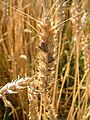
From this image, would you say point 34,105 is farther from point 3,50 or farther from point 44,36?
point 3,50

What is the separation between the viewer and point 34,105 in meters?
0.71

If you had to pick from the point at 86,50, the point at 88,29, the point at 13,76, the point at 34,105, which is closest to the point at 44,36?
the point at 34,105

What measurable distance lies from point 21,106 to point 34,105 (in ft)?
1.97

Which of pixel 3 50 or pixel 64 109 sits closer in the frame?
pixel 64 109

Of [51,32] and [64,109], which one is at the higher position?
[51,32]

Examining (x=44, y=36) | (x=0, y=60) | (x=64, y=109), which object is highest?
(x=0, y=60)

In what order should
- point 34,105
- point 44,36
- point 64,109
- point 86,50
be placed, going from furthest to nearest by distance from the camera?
point 64,109
point 86,50
point 34,105
point 44,36

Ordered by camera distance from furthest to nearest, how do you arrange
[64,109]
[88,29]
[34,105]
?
1. [88,29]
2. [64,109]
3. [34,105]

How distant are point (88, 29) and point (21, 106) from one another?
1.48 feet

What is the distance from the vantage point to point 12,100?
1340 mm

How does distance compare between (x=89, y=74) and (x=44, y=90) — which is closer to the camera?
(x=44, y=90)

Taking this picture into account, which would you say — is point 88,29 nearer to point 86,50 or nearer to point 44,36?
point 86,50

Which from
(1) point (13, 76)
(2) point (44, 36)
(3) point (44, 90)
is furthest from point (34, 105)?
(1) point (13, 76)

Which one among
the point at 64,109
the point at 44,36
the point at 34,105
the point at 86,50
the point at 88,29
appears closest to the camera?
the point at 44,36
